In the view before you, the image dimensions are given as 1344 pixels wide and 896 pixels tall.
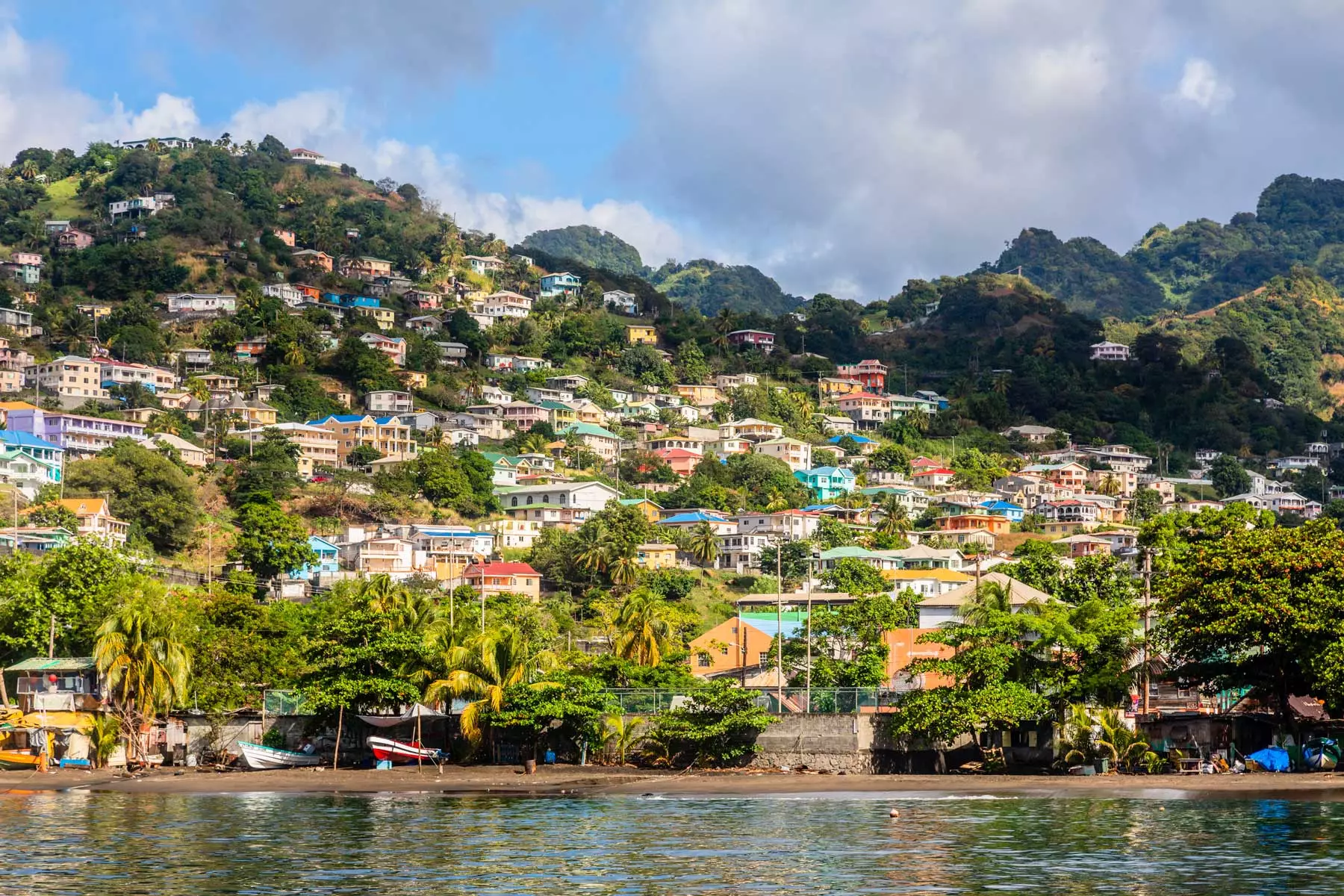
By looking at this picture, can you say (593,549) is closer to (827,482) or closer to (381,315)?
(827,482)

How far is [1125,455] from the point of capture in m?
180

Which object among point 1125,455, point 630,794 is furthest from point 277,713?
point 1125,455

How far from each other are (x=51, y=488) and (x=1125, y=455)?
11417cm

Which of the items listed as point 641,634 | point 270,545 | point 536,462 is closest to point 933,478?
point 536,462

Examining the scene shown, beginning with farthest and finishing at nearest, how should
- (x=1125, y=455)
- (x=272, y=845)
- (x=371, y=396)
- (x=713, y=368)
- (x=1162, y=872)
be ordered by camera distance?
(x=713, y=368)
(x=1125, y=455)
(x=371, y=396)
(x=272, y=845)
(x=1162, y=872)

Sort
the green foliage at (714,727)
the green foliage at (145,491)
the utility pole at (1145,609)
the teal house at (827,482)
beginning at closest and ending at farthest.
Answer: the green foliage at (714,727)
the utility pole at (1145,609)
the green foliage at (145,491)
the teal house at (827,482)

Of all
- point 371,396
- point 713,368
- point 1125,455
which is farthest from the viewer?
point 713,368

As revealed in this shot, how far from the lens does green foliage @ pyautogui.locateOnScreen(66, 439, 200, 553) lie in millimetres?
114750

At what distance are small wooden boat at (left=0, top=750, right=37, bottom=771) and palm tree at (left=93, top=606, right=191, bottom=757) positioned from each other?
12.3ft

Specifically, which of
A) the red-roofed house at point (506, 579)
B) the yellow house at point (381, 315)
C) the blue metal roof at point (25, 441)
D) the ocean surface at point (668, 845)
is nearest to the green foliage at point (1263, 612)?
the ocean surface at point (668, 845)

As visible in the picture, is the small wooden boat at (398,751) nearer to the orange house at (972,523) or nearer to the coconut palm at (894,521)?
the coconut palm at (894,521)

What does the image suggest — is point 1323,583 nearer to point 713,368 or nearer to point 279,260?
point 713,368

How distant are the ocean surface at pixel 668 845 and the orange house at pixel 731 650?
32727mm

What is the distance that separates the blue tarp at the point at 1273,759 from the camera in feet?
176
